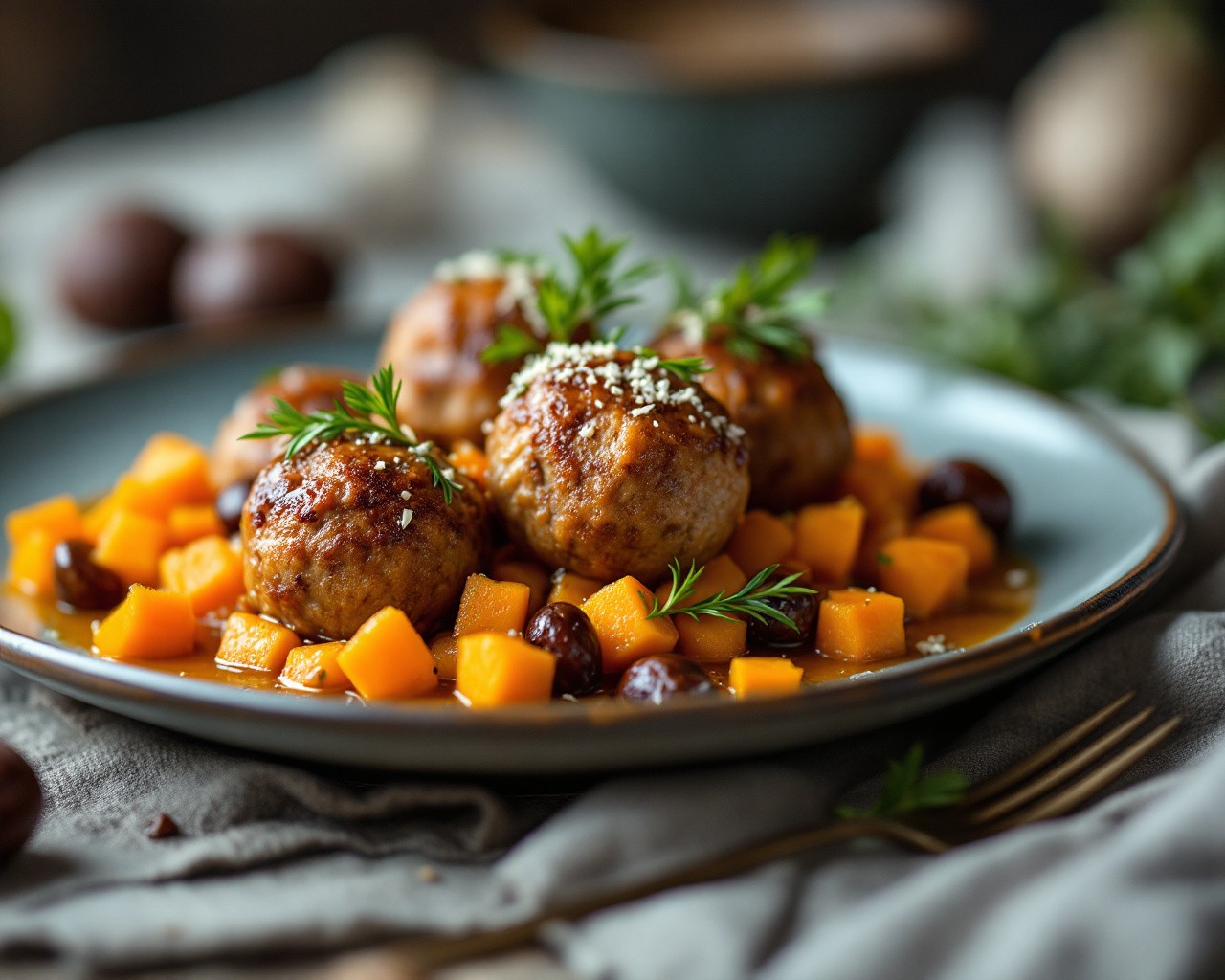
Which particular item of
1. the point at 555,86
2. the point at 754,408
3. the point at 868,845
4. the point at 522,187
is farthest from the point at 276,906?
the point at 522,187

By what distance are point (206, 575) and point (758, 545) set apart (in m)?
1.44

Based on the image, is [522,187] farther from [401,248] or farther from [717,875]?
[717,875]

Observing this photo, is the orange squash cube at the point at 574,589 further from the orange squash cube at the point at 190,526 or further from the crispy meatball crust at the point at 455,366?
the orange squash cube at the point at 190,526

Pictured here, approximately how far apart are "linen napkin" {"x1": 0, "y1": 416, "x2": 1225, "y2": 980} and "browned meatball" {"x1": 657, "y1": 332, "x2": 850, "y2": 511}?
0.80 metres

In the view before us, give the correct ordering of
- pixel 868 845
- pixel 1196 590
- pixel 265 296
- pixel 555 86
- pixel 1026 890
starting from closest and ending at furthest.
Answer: pixel 1026 890 → pixel 868 845 → pixel 1196 590 → pixel 265 296 → pixel 555 86

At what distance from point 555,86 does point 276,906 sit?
5249 mm

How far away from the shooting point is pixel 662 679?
2.68 m

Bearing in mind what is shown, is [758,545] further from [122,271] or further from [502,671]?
[122,271]

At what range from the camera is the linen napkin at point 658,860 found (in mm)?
2180

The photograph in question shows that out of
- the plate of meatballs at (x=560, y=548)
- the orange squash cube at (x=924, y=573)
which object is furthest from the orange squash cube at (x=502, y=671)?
the orange squash cube at (x=924, y=573)

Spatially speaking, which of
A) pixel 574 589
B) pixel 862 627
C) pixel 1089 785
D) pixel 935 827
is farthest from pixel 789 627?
pixel 1089 785

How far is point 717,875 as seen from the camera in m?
2.42

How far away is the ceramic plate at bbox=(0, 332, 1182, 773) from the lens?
2395 millimetres

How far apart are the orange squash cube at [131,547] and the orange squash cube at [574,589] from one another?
1.12 m
